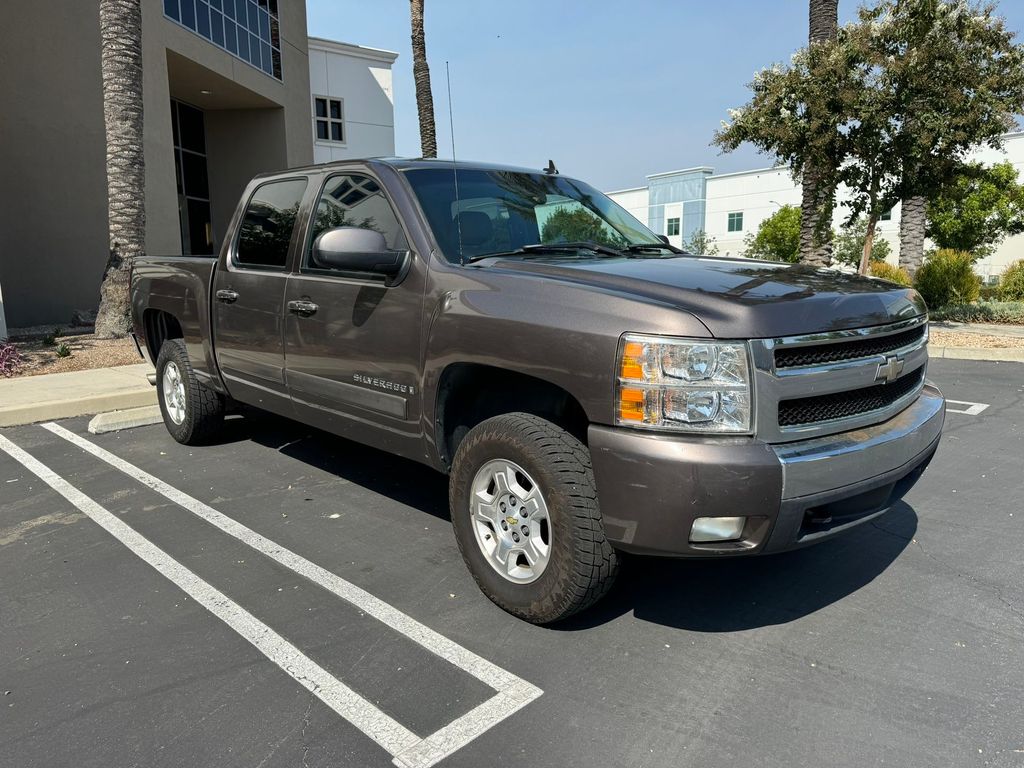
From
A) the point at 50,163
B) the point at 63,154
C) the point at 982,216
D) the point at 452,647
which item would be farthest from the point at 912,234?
the point at 50,163

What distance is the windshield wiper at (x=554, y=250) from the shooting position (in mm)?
3516

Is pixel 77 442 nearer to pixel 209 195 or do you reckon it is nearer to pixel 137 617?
pixel 137 617

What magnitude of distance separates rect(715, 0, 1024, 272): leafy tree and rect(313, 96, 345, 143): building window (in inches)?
833

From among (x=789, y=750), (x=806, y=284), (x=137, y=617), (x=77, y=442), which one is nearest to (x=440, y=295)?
(x=806, y=284)

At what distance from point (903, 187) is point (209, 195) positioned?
21.3m

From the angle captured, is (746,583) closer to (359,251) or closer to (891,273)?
(359,251)

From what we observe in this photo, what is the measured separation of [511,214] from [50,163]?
14.4 metres

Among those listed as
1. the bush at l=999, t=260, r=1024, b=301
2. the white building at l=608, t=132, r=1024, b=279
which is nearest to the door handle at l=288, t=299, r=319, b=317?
the bush at l=999, t=260, r=1024, b=301

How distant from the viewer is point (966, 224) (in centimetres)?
3022

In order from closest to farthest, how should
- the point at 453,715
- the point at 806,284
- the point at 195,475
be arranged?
the point at 453,715, the point at 806,284, the point at 195,475

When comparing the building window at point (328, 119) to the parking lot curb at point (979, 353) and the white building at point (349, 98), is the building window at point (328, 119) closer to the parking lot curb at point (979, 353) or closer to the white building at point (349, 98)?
the white building at point (349, 98)

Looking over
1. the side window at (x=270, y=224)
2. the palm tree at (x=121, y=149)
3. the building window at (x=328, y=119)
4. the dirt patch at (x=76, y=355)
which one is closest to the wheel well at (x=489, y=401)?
the side window at (x=270, y=224)

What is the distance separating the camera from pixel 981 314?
14539mm

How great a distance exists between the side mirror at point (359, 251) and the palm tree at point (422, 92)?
562 inches
